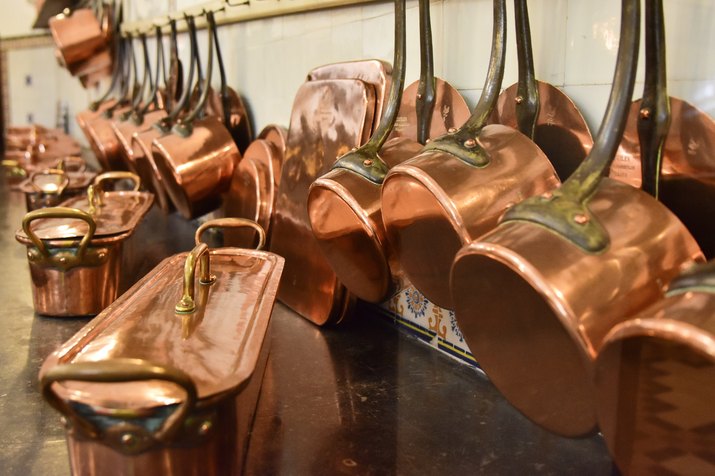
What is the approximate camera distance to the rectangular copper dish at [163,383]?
521mm

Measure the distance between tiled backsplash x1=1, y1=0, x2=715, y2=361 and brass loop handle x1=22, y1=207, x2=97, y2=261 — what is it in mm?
487

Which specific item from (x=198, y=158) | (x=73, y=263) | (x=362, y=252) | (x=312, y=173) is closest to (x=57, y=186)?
(x=198, y=158)

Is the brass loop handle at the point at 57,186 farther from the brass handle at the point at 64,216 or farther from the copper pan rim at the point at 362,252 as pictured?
the copper pan rim at the point at 362,252

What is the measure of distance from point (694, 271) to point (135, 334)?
1.58 feet

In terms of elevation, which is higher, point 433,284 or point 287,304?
point 433,284

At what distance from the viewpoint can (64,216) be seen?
41.9 inches

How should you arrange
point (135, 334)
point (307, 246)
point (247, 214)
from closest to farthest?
1. point (135, 334)
2. point (307, 246)
3. point (247, 214)

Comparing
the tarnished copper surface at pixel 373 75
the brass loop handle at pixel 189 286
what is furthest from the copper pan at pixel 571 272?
the tarnished copper surface at pixel 373 75

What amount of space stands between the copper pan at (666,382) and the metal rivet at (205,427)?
304 millimetres

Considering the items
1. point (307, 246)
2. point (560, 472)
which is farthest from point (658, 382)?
point (307, 246)

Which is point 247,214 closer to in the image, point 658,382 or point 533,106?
point 533,106

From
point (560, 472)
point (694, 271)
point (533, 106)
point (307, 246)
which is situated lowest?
point (560, 472)

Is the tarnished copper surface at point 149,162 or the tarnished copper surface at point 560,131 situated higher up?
the tarnished copper surface at point 560,131

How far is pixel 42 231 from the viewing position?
117cm
